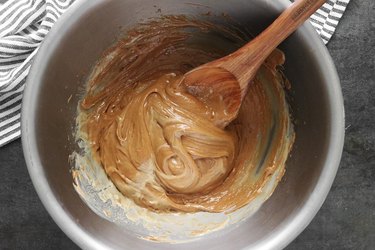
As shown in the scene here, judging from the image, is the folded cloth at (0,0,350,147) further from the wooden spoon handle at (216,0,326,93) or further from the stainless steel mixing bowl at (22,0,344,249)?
the wooden spoon handle at (216,0,326,93)

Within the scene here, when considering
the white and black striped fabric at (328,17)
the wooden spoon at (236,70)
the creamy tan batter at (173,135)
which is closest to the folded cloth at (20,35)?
the white and black striped fabric at (328,17)

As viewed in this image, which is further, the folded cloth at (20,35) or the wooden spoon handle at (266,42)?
the folded cloth at (20,35)

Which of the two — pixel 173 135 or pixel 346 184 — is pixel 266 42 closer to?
pixel 173 135

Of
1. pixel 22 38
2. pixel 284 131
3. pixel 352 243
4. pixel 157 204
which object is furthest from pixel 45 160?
pixel 352 243

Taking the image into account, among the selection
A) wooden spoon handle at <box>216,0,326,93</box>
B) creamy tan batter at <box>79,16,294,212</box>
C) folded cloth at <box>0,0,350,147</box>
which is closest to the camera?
wooden spoon handle at <box>216,0,326,93</box>

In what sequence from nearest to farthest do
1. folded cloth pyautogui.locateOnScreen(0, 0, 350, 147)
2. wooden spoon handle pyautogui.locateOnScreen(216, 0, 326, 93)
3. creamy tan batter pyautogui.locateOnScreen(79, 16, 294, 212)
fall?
wooden spoon handle pyautogui.locateOnScreen(216, 0, 326, 93)
creamy tan batter pyautogui.locateOnScreen(79, 16, 294, 212)
folded cloth pyautogui.locateOnScreen(0, 0, 350, 147)

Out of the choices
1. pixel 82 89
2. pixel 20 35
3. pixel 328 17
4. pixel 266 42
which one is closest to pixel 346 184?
pixel 328 17

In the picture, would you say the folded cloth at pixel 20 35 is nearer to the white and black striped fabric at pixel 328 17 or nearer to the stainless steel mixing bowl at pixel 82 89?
the white and black striped fabric at pixel 328 17

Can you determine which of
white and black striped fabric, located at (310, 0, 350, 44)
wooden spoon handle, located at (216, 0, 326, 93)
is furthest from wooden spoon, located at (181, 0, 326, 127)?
white and black striped fabric, located at (310, 0, 350, 44)
